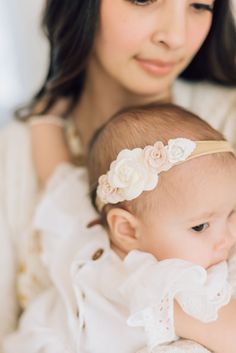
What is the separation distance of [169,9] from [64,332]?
695 mm

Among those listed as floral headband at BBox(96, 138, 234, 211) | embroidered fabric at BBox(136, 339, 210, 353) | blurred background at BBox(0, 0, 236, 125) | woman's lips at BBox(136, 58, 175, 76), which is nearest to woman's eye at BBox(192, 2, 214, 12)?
woman's lips at BBox(136, 58, 175, 76)

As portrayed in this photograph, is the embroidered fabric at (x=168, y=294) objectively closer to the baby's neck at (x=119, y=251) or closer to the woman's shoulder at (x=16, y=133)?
the baby's neck at (x=119, y=251)

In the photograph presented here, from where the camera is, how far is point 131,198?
44.5 inches

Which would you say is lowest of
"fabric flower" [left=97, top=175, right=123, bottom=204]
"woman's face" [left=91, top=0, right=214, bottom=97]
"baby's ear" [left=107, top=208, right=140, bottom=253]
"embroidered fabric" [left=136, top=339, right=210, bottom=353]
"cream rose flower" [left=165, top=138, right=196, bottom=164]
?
"embroidered fabric" [left=136, top=339, right=210, bottom=353]

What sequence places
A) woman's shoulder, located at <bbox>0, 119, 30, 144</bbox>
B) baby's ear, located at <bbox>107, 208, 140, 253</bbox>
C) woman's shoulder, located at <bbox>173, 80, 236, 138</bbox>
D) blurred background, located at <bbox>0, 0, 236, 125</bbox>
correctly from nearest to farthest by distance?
baby's ear, located at <bbox>107, 208, 140, 253</bbox>
woman's shoulder, located at <bbox>173, 80, 236, 138</bbox>
woman's shoulder, located at <bbox>0, 119, 30, 144</bbox>
blurred background, located at <bbox>0, 0, 236, 125</bbox>

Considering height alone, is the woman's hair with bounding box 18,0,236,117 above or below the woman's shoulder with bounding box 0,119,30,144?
above

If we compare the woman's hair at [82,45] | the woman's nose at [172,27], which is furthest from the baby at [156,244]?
the woman's hair at [82,45]

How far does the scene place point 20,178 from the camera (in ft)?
5.40

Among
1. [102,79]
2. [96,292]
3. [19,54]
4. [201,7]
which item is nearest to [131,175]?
[96,292]

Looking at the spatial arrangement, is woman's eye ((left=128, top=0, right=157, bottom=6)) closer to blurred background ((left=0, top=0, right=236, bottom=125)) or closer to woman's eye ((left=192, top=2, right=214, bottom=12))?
woman's eye ((left=192, top=2, right=214, bottom=12))

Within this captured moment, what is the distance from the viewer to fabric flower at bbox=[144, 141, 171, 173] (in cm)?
111

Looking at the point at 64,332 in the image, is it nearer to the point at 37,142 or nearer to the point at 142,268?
the point at 142,268

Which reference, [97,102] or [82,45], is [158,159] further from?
[97,102]

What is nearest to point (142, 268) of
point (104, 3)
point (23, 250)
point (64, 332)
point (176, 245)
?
point (176, 245)
